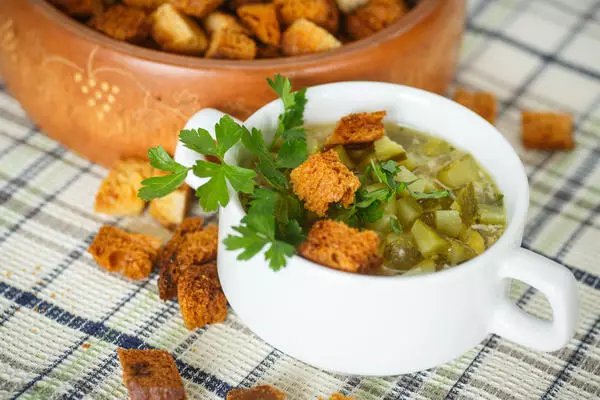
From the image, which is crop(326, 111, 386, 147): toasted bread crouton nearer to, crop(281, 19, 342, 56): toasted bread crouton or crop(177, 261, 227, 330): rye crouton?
crop(281, 19, 342, 56): toasted bread crouton

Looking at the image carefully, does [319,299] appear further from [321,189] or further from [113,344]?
[113,344]

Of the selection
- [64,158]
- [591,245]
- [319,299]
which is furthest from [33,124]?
[591,245]

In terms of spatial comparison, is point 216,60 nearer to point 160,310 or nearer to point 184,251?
point 184,251

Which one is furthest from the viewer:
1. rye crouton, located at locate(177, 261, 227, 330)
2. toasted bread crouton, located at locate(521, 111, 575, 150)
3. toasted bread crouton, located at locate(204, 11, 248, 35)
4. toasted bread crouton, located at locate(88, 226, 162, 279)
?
toasted bread crouton, located at locate(521, 111, 575, 150)

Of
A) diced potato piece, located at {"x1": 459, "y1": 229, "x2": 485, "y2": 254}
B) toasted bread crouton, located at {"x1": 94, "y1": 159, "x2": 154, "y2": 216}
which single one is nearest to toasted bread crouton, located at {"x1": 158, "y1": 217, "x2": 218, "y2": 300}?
toasted bread crouton, located at {"x1": 94, "y1": 159, "x2": 154, "y2": 216}

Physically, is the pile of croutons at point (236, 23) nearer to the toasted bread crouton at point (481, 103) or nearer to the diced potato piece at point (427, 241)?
the toasted bread crouton at point (481, 103)

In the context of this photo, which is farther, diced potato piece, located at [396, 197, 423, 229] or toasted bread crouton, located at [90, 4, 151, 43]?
toasted bread crouton, located at [90, 4, 151, 43]

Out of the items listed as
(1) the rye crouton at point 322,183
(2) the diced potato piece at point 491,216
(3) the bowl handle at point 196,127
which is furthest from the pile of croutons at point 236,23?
(2) the diced potato piece at point 491,216
